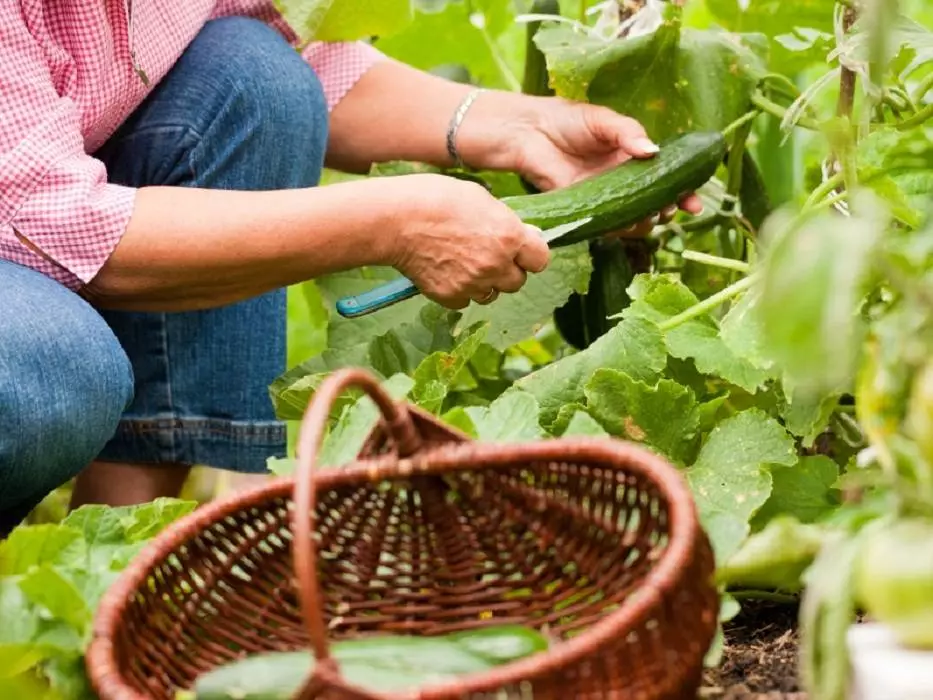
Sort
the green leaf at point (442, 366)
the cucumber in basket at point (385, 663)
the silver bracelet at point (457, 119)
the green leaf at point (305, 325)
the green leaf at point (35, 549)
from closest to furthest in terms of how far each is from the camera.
Answer: the cucumber in basket at point (385, 663) → the green leaf at point (35, 549) → the green leaf at point (442, 366) → the silver bracelet at point (457, 119) → the green leaf at point (305, 325)

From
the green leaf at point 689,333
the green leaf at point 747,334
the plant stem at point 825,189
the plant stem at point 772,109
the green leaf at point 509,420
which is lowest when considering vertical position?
the green leaf at point 689,333

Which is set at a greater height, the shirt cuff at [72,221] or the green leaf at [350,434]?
the shirt cuff at [72,221]

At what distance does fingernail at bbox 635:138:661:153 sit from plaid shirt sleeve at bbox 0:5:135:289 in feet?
2.01

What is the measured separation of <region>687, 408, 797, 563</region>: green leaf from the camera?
113 centimetres

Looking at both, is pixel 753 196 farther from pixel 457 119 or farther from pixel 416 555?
pixel 416 555

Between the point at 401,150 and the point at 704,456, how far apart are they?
740mm

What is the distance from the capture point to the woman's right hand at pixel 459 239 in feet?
4.20

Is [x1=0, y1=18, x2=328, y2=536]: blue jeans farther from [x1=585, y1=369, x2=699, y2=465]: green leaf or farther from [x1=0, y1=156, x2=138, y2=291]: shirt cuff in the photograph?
[x1=585, y1=369, x2=699, y2=465]: green leaf

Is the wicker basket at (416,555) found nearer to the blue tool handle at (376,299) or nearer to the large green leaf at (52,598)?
the large green leaf at (52,598)

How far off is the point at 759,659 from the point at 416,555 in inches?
12.6

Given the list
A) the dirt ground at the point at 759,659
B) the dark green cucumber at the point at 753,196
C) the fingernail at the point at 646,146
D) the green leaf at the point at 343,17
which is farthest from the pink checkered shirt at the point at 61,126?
the dark green cucumber at the point at 753,196

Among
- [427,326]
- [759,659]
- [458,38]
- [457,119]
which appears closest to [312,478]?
[759,659]

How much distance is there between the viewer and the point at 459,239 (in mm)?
1300

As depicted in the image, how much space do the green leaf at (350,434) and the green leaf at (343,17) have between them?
636 millimetres
